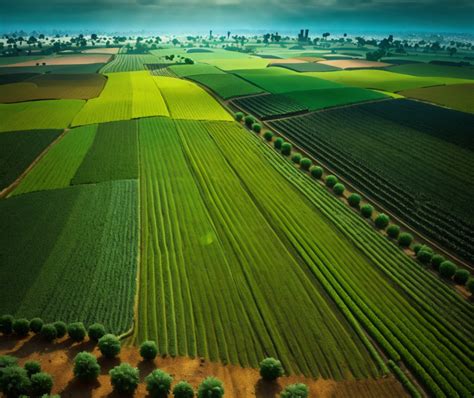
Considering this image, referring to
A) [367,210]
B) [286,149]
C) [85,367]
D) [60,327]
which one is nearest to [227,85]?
[286,149]

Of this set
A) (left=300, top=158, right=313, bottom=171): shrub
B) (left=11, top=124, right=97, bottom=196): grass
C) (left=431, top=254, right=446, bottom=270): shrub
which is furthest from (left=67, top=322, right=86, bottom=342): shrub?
(left=300, top=158, right=313, bottom=171): shrub

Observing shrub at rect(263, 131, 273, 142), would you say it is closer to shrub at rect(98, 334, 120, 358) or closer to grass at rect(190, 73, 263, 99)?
grass at rect(190, 73, 263, 99)

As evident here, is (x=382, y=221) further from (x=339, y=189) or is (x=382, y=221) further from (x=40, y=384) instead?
(x=40, y=384)

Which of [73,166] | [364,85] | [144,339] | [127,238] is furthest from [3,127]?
[364,85]

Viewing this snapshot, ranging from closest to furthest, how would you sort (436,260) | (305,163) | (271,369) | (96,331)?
(271,369), (96,331), (436,260), (305,163)

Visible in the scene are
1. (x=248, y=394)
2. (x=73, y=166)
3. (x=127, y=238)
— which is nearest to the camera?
(x=248, y=394)

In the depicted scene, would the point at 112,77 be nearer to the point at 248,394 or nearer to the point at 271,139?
the point at 271,139
